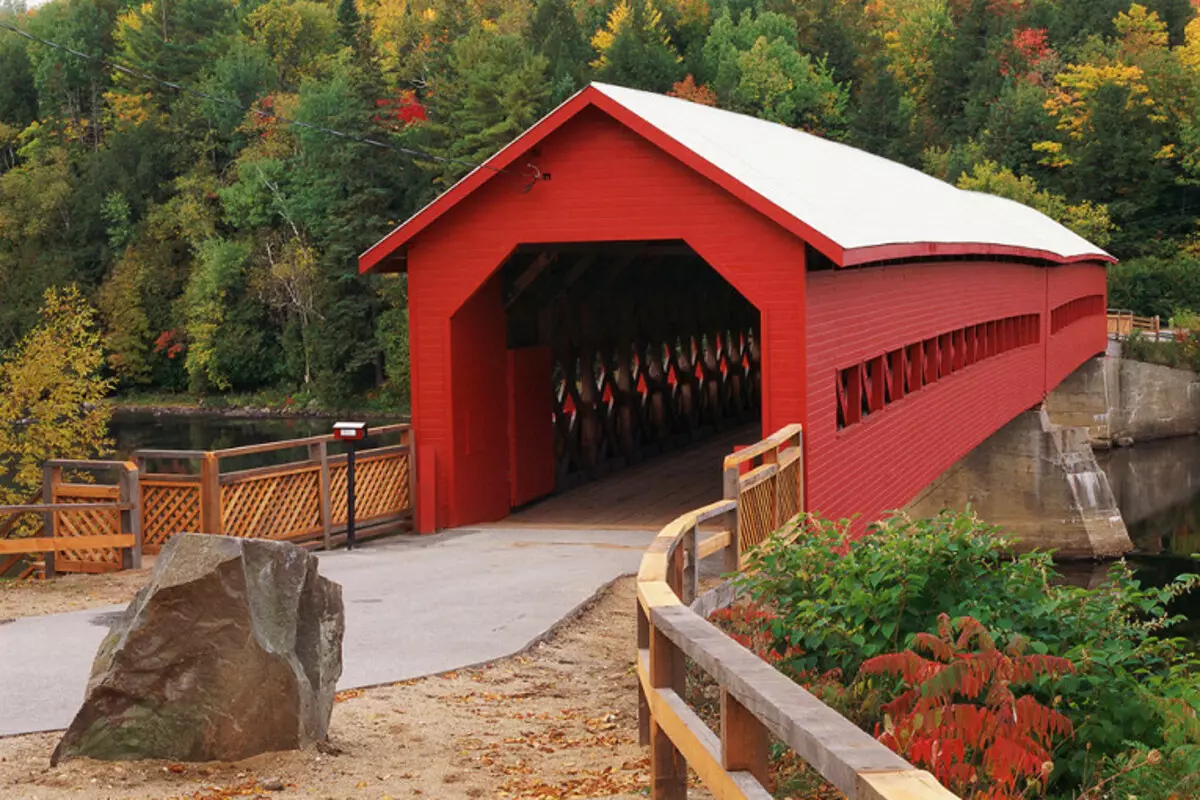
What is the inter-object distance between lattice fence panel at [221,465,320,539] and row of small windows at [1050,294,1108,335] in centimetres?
2441

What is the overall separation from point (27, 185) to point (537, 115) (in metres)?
35.0

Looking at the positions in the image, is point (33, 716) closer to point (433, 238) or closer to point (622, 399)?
point (433, 238)

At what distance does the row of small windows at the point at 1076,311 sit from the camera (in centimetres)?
3666

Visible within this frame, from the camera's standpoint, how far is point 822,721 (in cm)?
388

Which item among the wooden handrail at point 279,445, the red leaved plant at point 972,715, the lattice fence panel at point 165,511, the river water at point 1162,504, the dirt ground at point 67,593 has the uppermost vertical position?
the wooden handrail at point 279,445

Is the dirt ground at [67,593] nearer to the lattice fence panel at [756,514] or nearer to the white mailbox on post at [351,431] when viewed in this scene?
the white mailbox on post at [351,431]

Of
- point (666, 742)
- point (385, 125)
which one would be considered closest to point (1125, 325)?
point (385, 125)

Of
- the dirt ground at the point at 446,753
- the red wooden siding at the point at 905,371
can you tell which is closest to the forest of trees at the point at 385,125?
the red wooden siding at the point at 905,371

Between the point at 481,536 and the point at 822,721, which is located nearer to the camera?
the point at 822,721

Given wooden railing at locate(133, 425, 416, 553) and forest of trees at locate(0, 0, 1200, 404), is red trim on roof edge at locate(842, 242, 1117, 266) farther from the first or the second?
forest of trees at locate(0, 0, 1200, 404)

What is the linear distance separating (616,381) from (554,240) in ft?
22.6

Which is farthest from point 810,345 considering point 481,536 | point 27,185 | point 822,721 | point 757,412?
point 27,185

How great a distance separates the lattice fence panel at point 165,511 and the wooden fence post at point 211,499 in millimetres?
185

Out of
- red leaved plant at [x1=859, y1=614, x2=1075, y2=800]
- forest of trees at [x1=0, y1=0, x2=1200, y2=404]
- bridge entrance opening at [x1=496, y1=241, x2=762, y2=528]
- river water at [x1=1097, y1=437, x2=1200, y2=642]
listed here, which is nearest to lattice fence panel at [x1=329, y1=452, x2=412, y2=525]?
bridge entrance opening at [x1=496, y1=241, x2=762, y2=528]
